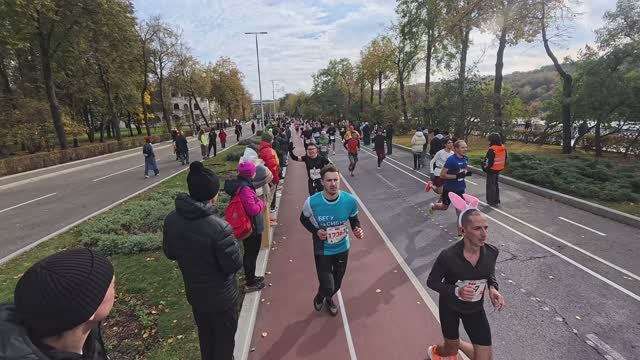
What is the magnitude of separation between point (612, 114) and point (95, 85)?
4449 centimetres

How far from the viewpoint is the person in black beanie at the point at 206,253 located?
3.13 metres

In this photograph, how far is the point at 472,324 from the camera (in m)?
3.40

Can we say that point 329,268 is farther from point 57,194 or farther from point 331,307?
point 57,194

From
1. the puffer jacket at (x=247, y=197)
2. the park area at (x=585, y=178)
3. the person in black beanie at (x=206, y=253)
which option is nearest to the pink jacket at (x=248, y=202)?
the puffer jacket at (x=247, y=197)

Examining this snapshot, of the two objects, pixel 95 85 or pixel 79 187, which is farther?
pixel 95 85

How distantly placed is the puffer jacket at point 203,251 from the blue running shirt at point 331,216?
152 centimetres

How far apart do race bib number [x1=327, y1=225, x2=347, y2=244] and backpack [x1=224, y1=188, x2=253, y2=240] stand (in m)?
1.10

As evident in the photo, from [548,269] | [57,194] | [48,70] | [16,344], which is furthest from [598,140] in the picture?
[48,70]

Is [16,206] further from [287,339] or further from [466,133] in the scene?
[466,133]

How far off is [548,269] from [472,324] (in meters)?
3.82

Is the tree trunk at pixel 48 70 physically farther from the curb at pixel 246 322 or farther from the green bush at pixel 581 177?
the green bush at pixel 581 177

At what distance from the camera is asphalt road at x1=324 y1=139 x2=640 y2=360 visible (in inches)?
172

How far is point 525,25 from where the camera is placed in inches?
762

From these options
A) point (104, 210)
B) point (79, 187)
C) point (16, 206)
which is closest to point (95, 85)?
point (79, 187)
